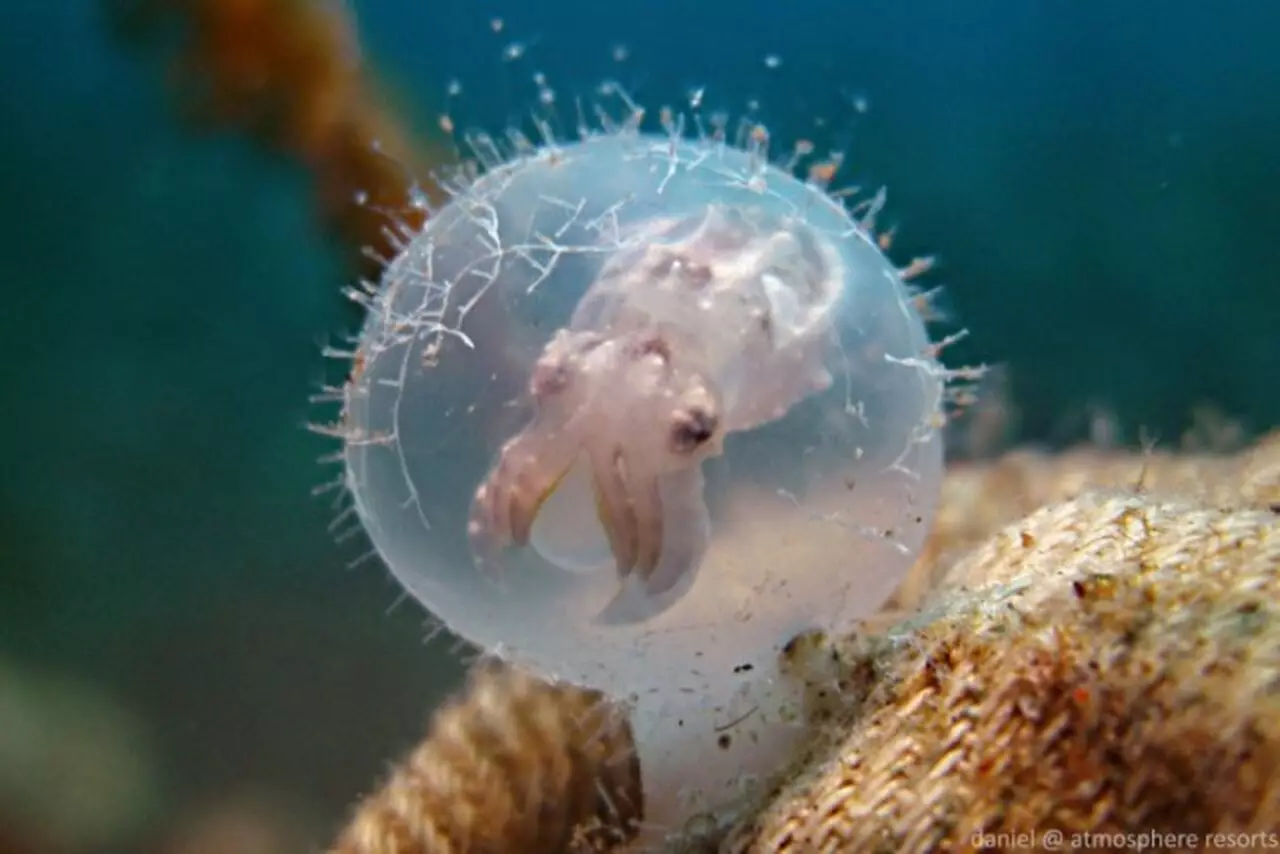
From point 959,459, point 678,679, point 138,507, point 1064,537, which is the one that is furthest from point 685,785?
point 138,507

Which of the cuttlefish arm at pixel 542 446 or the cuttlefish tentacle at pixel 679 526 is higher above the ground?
the cuttlefish arm at pixel 542 446

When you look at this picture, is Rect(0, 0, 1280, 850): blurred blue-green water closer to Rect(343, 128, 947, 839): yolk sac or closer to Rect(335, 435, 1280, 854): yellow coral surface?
Rect(343, 128, 947, 839): yolk sac

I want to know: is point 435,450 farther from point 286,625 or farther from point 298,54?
point 298,54

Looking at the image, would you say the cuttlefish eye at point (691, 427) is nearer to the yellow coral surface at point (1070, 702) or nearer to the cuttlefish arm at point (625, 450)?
the cuttlefish arm at point (625, 450)

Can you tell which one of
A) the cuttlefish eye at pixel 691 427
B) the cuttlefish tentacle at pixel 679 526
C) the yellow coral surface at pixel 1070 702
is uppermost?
the cuttlefish eye at pixel 691 427

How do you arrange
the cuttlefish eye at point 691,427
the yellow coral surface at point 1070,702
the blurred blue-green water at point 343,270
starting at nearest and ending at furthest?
the yellow coral surface at point 1070,702
the cuttlefish eye at point 691,427
the blurred blue-green water at point 343,270

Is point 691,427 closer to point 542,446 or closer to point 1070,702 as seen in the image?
point 542,446

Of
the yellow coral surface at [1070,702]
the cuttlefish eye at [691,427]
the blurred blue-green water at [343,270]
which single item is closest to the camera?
the yellow coral surface at [1070,702]

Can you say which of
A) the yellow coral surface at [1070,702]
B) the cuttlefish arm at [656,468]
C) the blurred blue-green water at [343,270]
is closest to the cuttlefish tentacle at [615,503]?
the cuttlefish arm at [656,468]
